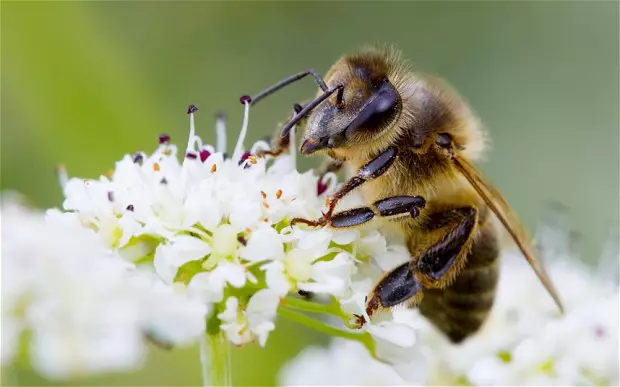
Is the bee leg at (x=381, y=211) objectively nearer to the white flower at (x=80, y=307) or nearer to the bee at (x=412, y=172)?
the bee at (x=412, y=172)

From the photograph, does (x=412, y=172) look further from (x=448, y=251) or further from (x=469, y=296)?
(x=469, y=296)

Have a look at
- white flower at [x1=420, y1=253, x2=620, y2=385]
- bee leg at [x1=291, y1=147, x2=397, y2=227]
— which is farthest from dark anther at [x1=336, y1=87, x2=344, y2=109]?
white flower at [x1=420, y1=253, x2=620, y2=385]

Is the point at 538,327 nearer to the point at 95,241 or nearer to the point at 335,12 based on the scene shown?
the point at 95,241

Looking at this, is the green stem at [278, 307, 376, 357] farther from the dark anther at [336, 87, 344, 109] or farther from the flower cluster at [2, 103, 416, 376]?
the dark anther at [336, 87, 344, 109]

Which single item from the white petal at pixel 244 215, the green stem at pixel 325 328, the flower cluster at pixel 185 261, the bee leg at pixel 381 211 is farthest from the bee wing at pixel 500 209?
the white petal at pixel 244 215

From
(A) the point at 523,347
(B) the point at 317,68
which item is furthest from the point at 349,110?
(B) the point at 317,68

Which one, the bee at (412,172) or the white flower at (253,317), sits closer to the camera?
the white flower at (253,317)
